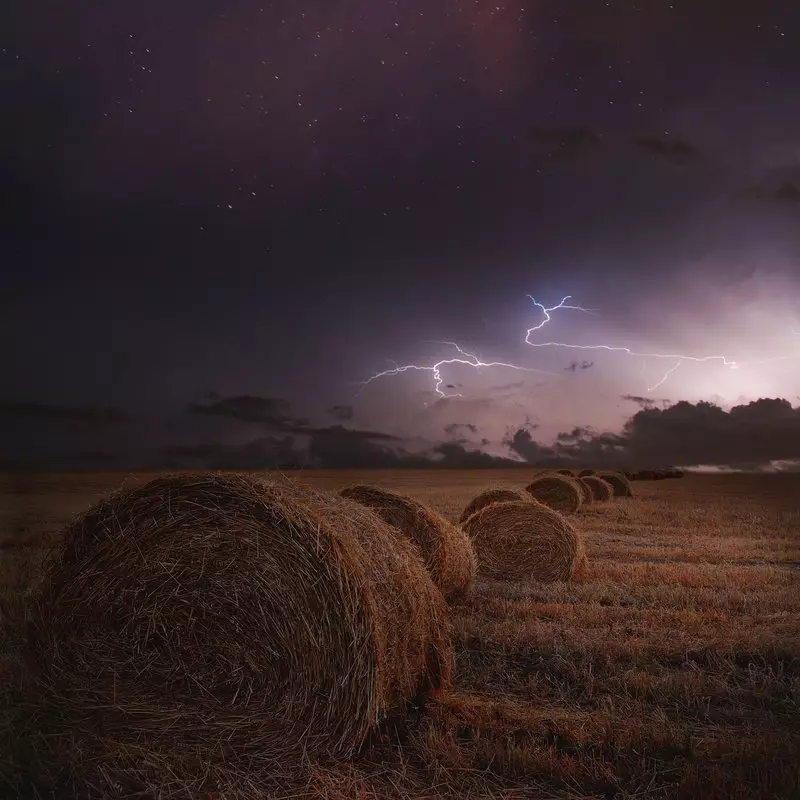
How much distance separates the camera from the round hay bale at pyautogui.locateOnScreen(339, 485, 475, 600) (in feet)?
28.4

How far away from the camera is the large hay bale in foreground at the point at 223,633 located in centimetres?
447

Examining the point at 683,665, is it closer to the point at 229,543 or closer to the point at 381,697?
the point at 381,697

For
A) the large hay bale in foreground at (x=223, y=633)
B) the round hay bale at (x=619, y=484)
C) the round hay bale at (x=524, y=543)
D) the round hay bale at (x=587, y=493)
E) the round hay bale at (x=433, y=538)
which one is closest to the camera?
the large hay bale in foreground at (x=223, y=633)

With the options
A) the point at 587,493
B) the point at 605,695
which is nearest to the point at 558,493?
the point at 587,493

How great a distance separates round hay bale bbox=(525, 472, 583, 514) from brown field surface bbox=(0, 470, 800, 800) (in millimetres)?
10279

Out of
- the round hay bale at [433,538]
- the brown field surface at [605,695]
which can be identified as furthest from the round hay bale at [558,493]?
the round hay bale at [433,538]

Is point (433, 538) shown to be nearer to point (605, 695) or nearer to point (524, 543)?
point (524, 543)

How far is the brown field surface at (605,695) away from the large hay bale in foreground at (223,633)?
28 centimetres

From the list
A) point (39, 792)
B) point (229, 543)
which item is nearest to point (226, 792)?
point (39, 792)

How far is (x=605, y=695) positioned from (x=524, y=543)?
5.67 m

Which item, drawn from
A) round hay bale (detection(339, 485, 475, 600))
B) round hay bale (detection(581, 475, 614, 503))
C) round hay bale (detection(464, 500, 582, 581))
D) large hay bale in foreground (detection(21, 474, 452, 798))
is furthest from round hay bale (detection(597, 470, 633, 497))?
large hay bale in foreground (detection(21, 474, 452, 798))

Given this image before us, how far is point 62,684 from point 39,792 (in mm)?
1036

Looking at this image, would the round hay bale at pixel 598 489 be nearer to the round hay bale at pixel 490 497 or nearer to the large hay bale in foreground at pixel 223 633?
the round hay bale at pixel 490 497

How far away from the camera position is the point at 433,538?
884cm
